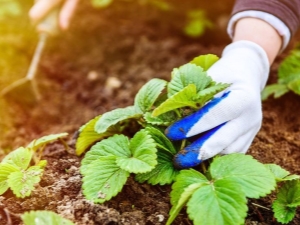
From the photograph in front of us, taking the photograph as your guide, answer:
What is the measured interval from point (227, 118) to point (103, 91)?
3.79 feet

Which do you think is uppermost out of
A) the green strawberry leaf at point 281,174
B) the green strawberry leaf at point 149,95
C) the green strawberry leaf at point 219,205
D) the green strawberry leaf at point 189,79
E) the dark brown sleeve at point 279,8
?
the dark brown sleeve at point 279,8

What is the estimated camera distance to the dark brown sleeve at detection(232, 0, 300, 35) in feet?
5.22

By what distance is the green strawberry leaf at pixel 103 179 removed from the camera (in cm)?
110

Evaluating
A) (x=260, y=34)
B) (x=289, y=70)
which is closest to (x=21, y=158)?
(x=260, y=34)

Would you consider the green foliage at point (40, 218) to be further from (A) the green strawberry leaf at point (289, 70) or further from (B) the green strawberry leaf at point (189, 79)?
(A) the green strawberry leaf at point (289, 70)

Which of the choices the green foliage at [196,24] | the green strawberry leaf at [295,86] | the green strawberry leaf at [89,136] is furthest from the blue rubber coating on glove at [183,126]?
the green foliage at [196,24]

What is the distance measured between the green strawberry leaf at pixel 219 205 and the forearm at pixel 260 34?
70cm

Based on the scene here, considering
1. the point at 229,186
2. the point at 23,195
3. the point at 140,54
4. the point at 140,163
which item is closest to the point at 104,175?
the point at 140,163

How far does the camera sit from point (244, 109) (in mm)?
1285

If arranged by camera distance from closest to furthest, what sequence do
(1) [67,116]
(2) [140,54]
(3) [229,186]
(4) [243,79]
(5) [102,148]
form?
(3) [229,186]
(5) [102,148]
(4) [243,79]
(1) [67,116]
(2) [140,54]

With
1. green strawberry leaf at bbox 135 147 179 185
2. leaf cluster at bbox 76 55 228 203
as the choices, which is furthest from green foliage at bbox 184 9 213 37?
green strawberry leaf at bbox 135 147 179 185

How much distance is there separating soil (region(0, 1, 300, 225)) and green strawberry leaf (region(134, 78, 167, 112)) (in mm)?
238

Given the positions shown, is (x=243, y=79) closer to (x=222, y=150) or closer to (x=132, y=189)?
(x=222, y=150)

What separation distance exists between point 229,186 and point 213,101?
31 centimetres
